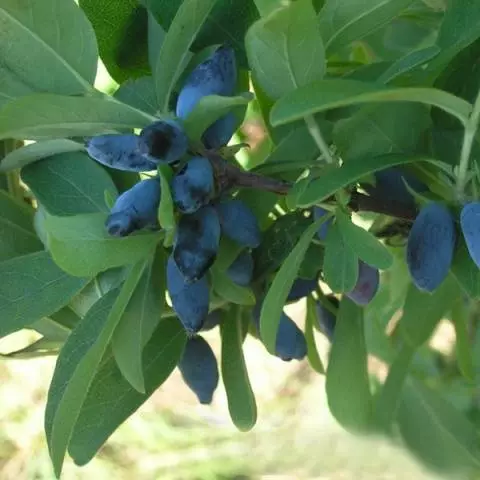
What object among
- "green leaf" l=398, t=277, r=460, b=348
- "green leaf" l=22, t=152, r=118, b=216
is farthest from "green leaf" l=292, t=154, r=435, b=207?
"green leaf" l=398, t=277, r=460, b=348

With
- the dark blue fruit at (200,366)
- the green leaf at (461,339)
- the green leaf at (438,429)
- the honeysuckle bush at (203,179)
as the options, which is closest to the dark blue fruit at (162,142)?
the honeysuckle bush at (203,179)

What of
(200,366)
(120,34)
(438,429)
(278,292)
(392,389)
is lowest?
(438,429)

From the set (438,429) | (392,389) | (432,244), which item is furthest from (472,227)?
(438,429)

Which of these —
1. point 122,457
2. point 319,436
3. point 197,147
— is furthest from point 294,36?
point 122,457

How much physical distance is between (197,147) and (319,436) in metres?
1.23

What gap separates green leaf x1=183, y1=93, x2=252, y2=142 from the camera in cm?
38

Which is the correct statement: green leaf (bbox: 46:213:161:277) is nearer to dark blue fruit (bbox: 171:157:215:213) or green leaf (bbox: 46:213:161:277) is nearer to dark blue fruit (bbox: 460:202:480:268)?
dark blue fruit (bbox: 171:157:215:213)

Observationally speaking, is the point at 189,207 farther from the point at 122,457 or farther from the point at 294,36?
the point at 122,457

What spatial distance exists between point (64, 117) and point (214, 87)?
0.07 meters

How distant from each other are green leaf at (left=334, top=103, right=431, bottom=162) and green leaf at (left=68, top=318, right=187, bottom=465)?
6.6 inches

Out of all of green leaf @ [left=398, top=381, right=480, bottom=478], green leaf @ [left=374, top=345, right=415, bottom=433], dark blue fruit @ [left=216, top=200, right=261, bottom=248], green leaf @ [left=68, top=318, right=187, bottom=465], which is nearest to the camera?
dark blue fruit @ [left=216, top=200, right=261, bottom=248]

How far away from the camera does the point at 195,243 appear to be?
407mm

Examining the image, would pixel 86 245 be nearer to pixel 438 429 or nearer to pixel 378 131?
pixel 378 131

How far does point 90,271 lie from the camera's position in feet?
1.36
